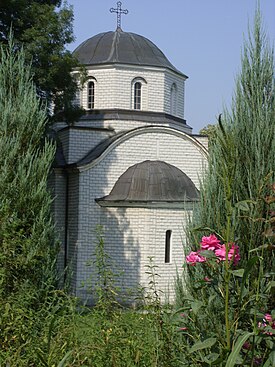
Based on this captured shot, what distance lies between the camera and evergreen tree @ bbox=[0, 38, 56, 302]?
28.0 ft

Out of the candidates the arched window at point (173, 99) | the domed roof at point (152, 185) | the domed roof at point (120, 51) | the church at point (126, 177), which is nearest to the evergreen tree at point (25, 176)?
the church at point (126, 177)

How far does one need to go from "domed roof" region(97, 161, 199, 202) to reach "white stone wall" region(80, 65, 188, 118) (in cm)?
372

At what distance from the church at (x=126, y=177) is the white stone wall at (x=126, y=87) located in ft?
0.11

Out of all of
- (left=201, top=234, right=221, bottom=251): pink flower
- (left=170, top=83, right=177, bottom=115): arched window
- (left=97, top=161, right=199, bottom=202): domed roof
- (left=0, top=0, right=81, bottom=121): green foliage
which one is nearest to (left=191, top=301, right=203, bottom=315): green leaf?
(left=201, top=234, right=221, bottom=251): pink flower

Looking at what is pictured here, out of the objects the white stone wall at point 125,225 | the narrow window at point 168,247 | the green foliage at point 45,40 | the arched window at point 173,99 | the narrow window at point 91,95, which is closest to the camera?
the green foliage at point 45,40

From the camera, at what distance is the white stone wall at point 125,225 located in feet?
56.1

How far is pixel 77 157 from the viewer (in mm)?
18938

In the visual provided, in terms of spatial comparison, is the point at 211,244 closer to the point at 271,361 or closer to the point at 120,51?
the point at 271,361

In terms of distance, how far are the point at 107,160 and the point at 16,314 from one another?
12496 millimetres

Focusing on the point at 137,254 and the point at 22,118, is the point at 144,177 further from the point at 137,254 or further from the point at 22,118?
the point at 22,118

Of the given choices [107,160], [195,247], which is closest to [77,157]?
[107,160]

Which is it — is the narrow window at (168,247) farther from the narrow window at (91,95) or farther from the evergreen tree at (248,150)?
the evergreen tree at (248,150)

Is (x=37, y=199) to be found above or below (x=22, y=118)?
below

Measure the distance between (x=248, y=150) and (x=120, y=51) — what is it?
16.4 meters
